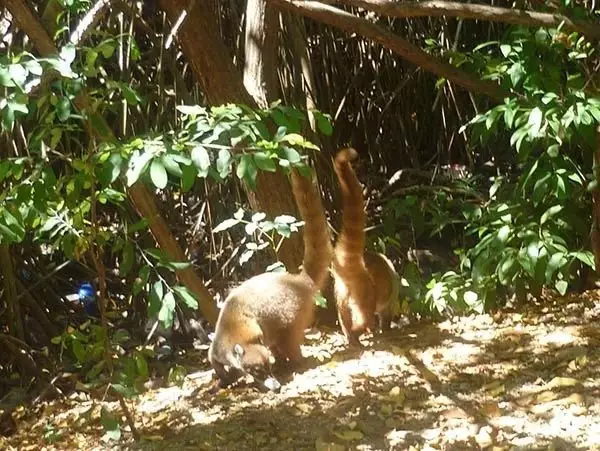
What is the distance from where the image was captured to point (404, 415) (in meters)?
3.52

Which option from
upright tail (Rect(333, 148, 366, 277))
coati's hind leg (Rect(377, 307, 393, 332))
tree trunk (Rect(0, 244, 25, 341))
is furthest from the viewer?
tree trunk (Rect(0, 244, 25, 341))

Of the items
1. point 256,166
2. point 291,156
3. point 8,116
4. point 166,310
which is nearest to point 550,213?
point 291,156

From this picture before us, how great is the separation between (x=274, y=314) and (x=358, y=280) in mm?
461

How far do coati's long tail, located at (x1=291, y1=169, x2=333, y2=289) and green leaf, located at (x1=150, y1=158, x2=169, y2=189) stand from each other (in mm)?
1402

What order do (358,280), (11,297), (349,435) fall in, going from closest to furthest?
(349,435) → (358,280) → (11,297)

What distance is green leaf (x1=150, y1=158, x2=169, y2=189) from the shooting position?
103 inches

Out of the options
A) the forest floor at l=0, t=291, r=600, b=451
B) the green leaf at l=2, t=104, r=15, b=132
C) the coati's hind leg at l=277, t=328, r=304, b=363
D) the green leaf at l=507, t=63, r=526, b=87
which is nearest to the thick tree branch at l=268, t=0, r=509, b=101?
the green leaf at l=507, t=63, r=526, b=87

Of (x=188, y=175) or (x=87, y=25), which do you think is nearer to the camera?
(x=188, y=175)

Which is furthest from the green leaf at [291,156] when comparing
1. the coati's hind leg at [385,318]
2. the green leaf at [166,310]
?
the coati's hind leg at [385,318]

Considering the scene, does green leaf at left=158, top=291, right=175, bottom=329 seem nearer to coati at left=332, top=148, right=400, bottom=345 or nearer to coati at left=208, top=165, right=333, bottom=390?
coati at left=208, top=165, right=333, bottom=390

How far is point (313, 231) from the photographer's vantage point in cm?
425

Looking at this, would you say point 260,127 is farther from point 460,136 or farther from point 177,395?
point 460,136

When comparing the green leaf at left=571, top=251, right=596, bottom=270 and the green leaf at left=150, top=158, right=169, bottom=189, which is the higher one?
the green leaf at left=150, top=158, right=169, bottom=189

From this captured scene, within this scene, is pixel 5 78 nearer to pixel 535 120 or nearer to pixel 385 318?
pixel 535 120
